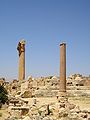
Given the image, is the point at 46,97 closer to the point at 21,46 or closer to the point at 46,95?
the point at 46,95

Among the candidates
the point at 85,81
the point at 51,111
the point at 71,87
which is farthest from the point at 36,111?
the point at 85,81

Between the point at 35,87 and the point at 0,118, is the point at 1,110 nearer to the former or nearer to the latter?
the point at 0,118

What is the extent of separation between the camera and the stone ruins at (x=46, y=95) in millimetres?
16953

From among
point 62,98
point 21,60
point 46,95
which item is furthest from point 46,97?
point 62,98

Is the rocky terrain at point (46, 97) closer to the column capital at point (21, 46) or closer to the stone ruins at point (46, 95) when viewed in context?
the stone ruins at point (46, 95)

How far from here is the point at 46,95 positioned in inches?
1270

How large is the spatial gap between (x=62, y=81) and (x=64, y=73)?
2.22 ft

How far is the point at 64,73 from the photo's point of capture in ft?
77.3

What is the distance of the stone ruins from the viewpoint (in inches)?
667

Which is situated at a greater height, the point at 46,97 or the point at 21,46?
the point at 21,46

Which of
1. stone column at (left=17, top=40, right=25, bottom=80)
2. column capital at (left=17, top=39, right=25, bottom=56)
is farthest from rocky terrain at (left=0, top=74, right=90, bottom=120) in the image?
column capital at (left=17, top=39, right=25, bottom=56)

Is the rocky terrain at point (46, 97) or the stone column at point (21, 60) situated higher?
the stone column at point (21, 60)

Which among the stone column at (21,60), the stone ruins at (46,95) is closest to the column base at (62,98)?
the stone ruins at (46,95)

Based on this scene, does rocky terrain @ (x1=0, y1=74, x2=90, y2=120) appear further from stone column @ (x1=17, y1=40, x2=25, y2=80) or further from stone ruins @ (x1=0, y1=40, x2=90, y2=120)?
stone column @ (x1=17, y1=40, x2=25, y2=80)
